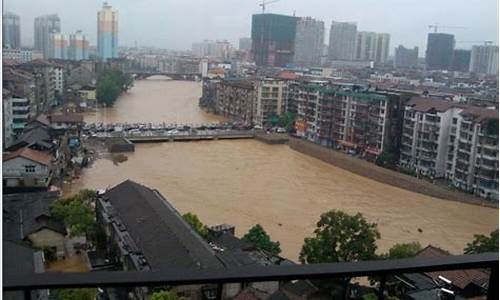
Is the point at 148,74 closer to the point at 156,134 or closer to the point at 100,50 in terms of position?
the point at 100,50

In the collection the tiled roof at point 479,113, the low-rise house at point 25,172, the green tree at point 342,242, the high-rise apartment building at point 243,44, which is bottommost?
the low-rise house at point 25,172

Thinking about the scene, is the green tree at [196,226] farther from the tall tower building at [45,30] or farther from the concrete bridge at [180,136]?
the tall tower building at [45,30]

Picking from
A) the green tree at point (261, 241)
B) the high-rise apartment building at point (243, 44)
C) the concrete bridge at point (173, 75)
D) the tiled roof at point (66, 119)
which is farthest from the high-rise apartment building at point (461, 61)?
the green tree at point (261, 241)

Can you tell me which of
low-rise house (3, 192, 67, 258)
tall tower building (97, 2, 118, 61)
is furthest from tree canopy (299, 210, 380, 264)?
tall tower building (97, 2, 118, 61)

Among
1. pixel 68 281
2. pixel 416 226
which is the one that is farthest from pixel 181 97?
pixel 68 281

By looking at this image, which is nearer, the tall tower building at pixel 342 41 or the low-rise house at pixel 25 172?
the low-rise house at pixel 25 172

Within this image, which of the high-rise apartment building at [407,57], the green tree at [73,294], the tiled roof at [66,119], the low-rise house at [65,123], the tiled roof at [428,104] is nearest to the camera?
the green tree at [73,294]

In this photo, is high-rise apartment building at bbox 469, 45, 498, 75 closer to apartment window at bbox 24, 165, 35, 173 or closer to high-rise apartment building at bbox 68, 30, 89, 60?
high-rise apartment building at bbox 68, 30, 89, 60

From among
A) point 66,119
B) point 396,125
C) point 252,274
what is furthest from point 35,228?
point 396,125
